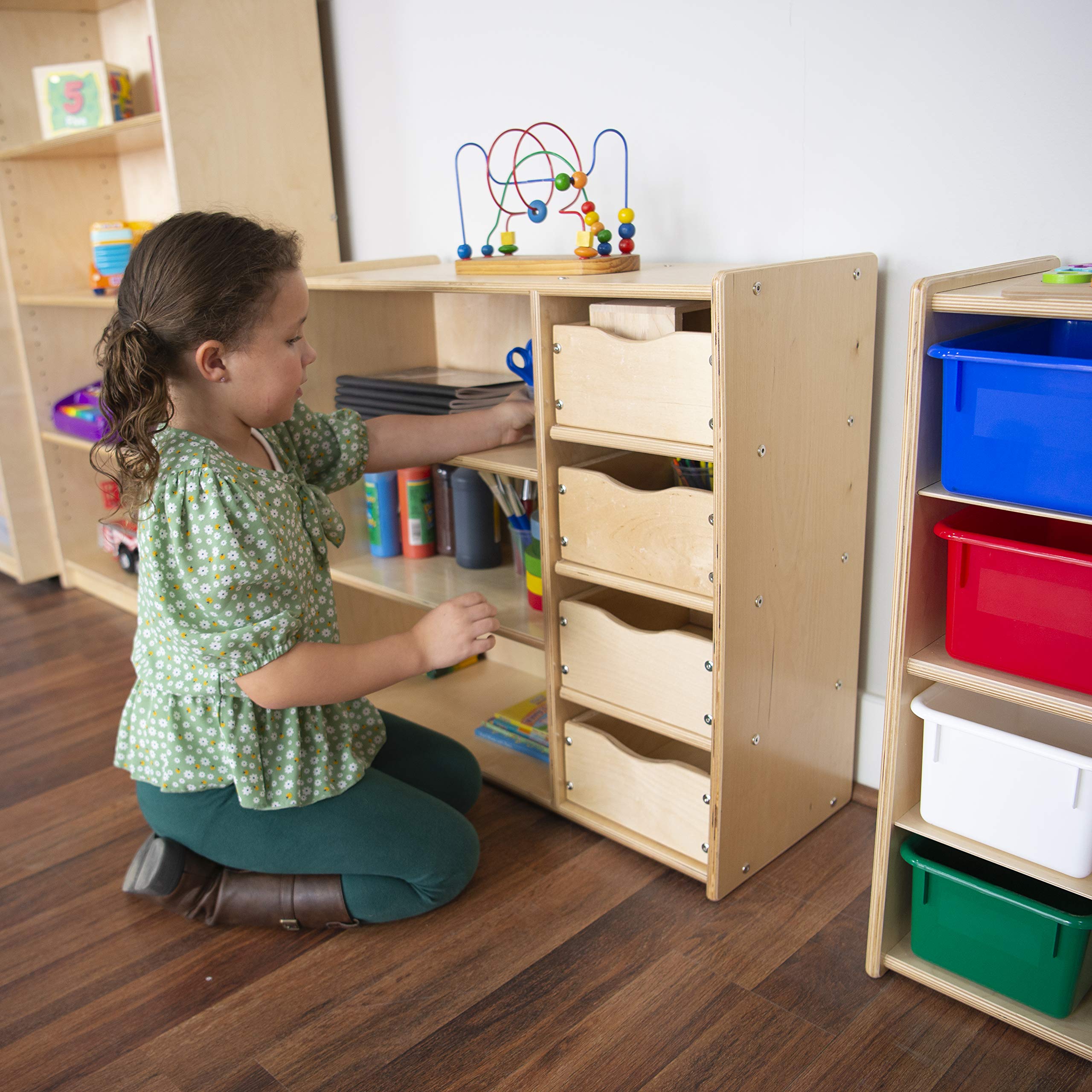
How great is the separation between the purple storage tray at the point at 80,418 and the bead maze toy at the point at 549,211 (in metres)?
1.20

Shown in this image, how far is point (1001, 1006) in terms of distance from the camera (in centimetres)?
126

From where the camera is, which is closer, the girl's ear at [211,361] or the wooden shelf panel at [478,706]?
the girl's ear at [211,361]

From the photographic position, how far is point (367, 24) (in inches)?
86.6

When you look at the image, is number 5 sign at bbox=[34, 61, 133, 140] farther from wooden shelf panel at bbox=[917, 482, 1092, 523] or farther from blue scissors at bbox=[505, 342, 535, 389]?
wooden shelf panel at bbox=[917, 482, 1092, 523]

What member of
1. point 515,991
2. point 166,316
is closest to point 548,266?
point 166,316

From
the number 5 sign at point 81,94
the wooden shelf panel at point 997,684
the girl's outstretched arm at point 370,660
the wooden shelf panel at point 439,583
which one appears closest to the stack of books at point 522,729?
the wooden shelf panel at point 439,583

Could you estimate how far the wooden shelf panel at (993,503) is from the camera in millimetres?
1069

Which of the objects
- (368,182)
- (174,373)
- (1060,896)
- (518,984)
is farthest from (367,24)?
(1060,896)

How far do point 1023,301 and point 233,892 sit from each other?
130 cm

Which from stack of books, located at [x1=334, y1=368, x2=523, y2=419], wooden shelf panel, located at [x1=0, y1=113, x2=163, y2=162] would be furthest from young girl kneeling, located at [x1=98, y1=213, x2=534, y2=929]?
wooden shelf panel, located at [x1=0, y1=113, x2=163, y2=162]

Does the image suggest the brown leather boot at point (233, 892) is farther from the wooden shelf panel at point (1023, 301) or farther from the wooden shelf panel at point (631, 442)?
the wooden shelf panel at point (1023, 301)

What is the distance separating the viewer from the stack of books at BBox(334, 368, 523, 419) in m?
1.82

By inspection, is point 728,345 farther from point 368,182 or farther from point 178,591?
point 368,182

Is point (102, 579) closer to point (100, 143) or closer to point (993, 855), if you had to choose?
point (100, 143)
